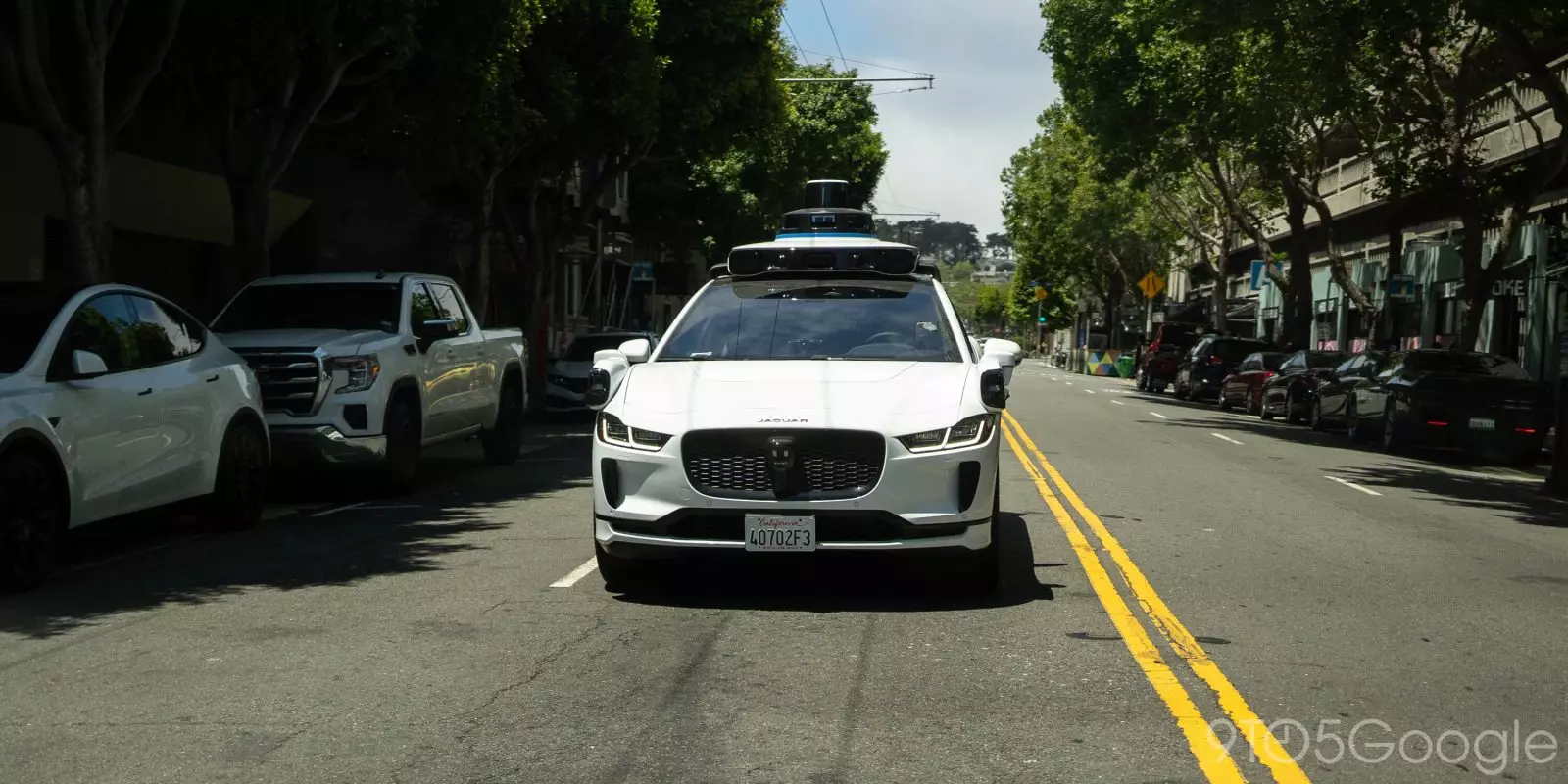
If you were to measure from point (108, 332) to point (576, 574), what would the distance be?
3.26m

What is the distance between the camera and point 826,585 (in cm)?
884

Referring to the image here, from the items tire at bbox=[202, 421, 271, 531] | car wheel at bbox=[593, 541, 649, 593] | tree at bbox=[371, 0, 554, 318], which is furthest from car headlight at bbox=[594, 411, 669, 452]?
tree at bbox=[371, 0, 554, 318]

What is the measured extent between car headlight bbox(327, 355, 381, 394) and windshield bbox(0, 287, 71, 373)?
3223 mm

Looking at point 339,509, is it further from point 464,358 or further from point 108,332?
point 108,332

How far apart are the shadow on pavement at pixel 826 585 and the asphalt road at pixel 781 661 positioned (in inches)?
1.3

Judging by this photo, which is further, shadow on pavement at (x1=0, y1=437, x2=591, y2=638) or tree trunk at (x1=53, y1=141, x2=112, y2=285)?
tree trunk at (x1=53, y1=141, x2=112, y2=285)

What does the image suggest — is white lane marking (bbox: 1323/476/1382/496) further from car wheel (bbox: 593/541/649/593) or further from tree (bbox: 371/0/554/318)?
tree (bbox: 371/0/554/318)

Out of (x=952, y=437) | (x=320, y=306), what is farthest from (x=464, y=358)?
(x=952, y=437)

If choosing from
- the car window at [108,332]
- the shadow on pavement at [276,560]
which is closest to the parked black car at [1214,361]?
the shadow on pavement at [276,560]

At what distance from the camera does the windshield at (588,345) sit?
25.7 meters

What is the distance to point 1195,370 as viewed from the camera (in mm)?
38438

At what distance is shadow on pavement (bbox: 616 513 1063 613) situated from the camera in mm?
8258

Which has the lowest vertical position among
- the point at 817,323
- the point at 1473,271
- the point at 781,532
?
the point at 781,532

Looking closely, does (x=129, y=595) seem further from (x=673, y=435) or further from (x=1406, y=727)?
(x=1406, y=727)
